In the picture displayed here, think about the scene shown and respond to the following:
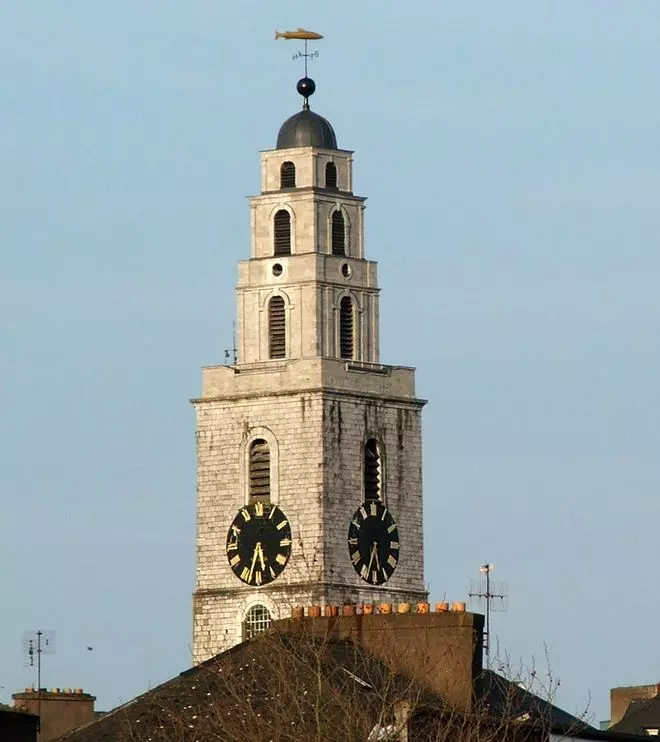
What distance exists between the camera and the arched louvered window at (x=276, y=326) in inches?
6821

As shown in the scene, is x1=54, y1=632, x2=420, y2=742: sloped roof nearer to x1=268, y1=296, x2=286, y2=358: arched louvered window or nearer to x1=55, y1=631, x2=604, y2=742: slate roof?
x1=55, y1=631, x2=604, y2=742: slate roof

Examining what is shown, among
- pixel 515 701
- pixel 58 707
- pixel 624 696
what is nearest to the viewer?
pixel 515 701

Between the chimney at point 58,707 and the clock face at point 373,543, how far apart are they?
2599 cm

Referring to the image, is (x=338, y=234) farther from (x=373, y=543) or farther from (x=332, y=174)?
(x=373, y=543)

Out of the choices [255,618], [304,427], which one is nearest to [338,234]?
[304,427]

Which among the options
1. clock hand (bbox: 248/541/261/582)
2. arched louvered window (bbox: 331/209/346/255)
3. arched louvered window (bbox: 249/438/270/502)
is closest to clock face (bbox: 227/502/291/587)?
clock hand (bbox: 248/541/261/582)

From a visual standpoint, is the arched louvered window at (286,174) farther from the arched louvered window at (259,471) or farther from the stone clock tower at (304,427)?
the arched louvered window at (259,471)

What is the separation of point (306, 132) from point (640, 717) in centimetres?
2911

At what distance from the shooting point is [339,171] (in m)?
175

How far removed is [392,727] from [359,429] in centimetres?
6856

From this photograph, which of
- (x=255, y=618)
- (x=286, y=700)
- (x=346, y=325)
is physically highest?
(x=346, y=325)

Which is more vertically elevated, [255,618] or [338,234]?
[338,234]

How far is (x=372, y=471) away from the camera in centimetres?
17225

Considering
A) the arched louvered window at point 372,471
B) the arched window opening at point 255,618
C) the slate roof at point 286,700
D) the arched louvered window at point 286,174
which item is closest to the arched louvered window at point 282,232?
the arched louvered window at point 286,174
